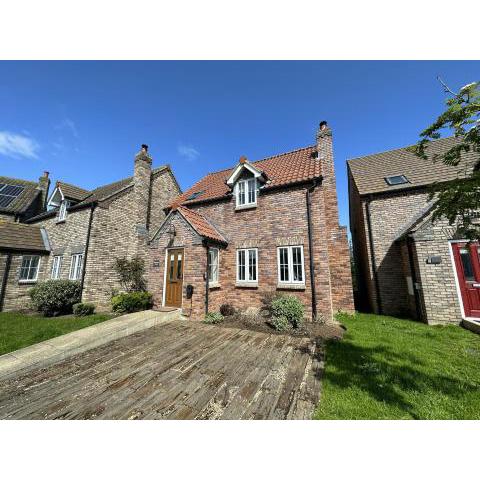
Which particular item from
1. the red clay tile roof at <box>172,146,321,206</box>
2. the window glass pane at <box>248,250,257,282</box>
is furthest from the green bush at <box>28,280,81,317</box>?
the window glass pane at <box>248,250,257,282</box>

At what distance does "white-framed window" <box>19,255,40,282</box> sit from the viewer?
44.6ft

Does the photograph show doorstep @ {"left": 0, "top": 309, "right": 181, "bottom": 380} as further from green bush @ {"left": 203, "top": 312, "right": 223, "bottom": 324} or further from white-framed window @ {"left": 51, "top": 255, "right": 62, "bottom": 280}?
white-framed window @ {"left": 51, "top": 255, "right": 62, "bottom": 280}

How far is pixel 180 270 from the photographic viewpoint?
9.82 meters

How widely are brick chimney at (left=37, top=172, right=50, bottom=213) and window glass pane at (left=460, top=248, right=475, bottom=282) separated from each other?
32.0 m

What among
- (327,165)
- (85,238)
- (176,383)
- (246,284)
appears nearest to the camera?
(176,383)

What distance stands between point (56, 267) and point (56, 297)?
14.0 ft

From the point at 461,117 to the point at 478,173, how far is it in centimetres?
85

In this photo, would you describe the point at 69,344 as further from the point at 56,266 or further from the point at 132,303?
the point at 56,266

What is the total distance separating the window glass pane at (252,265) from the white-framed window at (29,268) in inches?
599

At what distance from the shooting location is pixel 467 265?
809 centimetres

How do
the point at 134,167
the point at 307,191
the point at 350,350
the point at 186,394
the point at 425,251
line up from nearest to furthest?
the point at 186,394, the point at 350,350, the point at 425,251, the point at 307,191, the point at 134,167

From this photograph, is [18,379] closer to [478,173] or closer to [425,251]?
[478,173]

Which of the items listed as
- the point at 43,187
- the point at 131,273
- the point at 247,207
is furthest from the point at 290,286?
the point at 43,187
